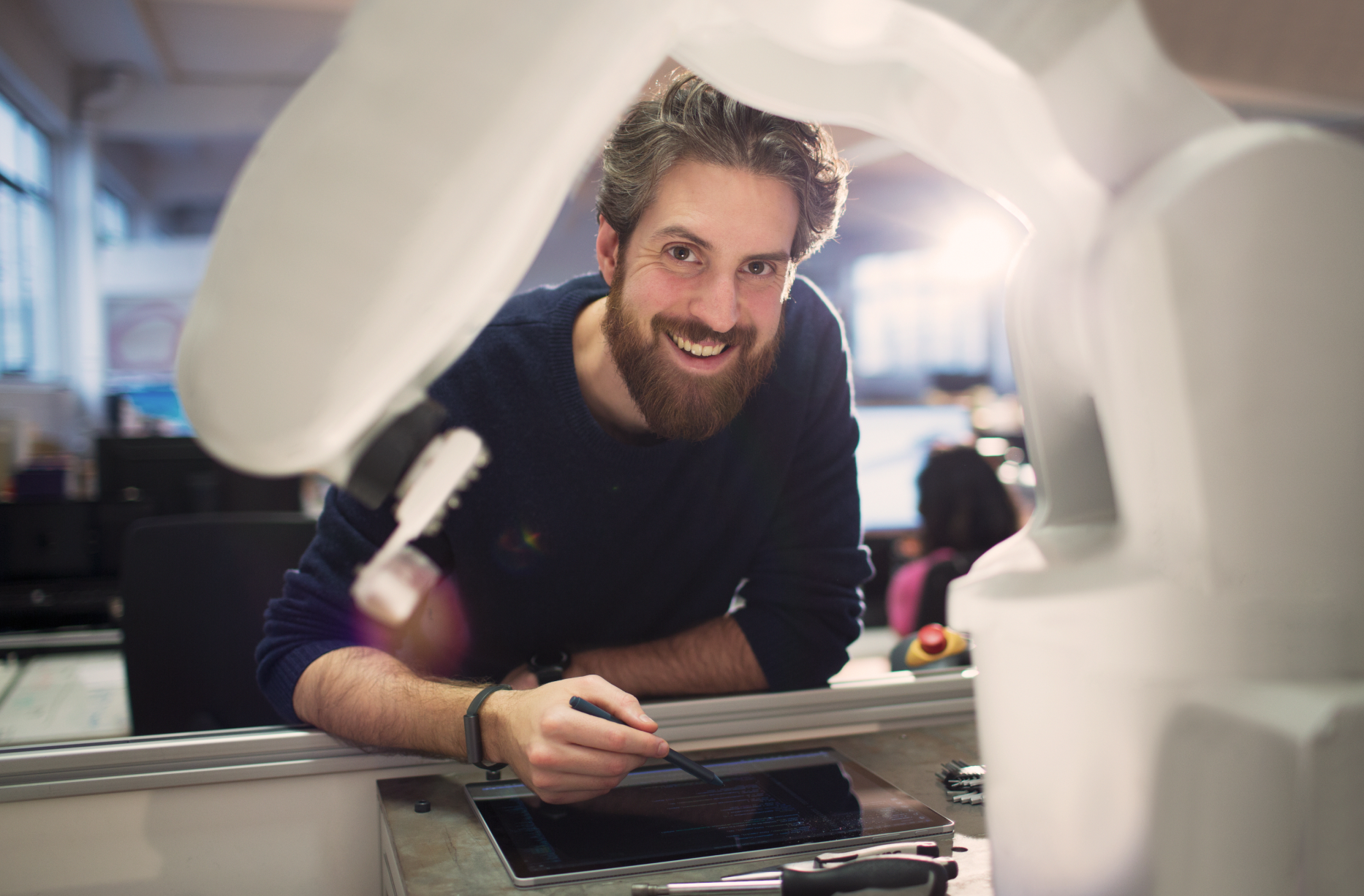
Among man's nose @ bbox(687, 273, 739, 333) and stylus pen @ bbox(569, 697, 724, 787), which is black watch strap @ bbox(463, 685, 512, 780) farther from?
man's nose @ bbox(687, 273, 739, 333)

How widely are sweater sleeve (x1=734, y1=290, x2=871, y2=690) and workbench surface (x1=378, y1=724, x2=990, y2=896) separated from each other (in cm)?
30

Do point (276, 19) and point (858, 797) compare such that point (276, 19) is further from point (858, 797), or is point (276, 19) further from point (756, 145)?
point (858, 797)

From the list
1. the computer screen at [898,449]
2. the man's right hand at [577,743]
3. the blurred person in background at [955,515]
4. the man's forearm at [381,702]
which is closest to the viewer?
the man's right hand at [577,743]

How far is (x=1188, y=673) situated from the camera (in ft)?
1.48

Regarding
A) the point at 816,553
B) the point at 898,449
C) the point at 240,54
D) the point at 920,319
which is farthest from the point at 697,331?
the point at 920,319

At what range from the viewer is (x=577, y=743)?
0.73 meters

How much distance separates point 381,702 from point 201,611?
3.22 feet

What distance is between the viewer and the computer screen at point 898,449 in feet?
12.1

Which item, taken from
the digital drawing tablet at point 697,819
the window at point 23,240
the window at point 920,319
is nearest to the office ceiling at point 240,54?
the window at point 23,240

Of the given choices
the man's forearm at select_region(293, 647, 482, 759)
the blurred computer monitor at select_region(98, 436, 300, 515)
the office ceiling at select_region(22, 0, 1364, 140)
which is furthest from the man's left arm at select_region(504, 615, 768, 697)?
the blurred computer monitor at select_region(98, 436, 300, 515)

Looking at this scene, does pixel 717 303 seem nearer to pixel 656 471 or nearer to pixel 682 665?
pixel 656 471

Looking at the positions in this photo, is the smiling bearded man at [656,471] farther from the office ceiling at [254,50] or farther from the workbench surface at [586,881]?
the office ceiling at [254,50]

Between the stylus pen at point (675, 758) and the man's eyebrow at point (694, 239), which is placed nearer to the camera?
the stylus pen at point (675, 758)

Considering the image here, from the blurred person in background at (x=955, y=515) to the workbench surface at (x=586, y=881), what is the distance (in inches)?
67.7
